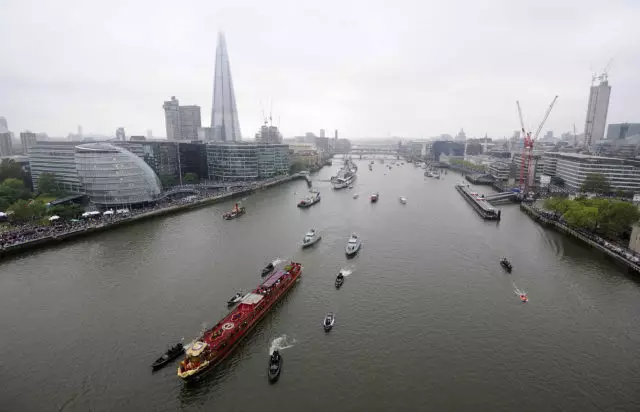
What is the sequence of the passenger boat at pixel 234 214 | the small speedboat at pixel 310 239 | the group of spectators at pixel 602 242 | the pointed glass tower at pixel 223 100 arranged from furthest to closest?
1. the pointed glass tower at pixel 223 100
2. the passenger boat at pixel 234 214
3. the small speedboat at pixel 310 239
4. the group of spectators at pixel 602 242

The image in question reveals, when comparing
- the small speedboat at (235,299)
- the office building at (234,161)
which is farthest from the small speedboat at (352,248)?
the office building at (234,161)

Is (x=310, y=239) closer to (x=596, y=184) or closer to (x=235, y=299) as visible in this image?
(x=235, y=299)

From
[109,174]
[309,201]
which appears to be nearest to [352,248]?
[309,201]

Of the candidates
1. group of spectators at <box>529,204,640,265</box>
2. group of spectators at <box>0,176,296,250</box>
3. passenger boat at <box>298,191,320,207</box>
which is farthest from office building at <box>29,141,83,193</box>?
group of spectators at <box>529,204,640,265</box>

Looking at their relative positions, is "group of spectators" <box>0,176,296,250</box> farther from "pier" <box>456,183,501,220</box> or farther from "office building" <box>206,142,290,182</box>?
"pier" <box>456,183,501,220</box>

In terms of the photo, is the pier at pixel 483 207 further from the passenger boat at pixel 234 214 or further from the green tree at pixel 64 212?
the green tree at pixel 64 212

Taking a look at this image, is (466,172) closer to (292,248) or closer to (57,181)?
(292,248)
